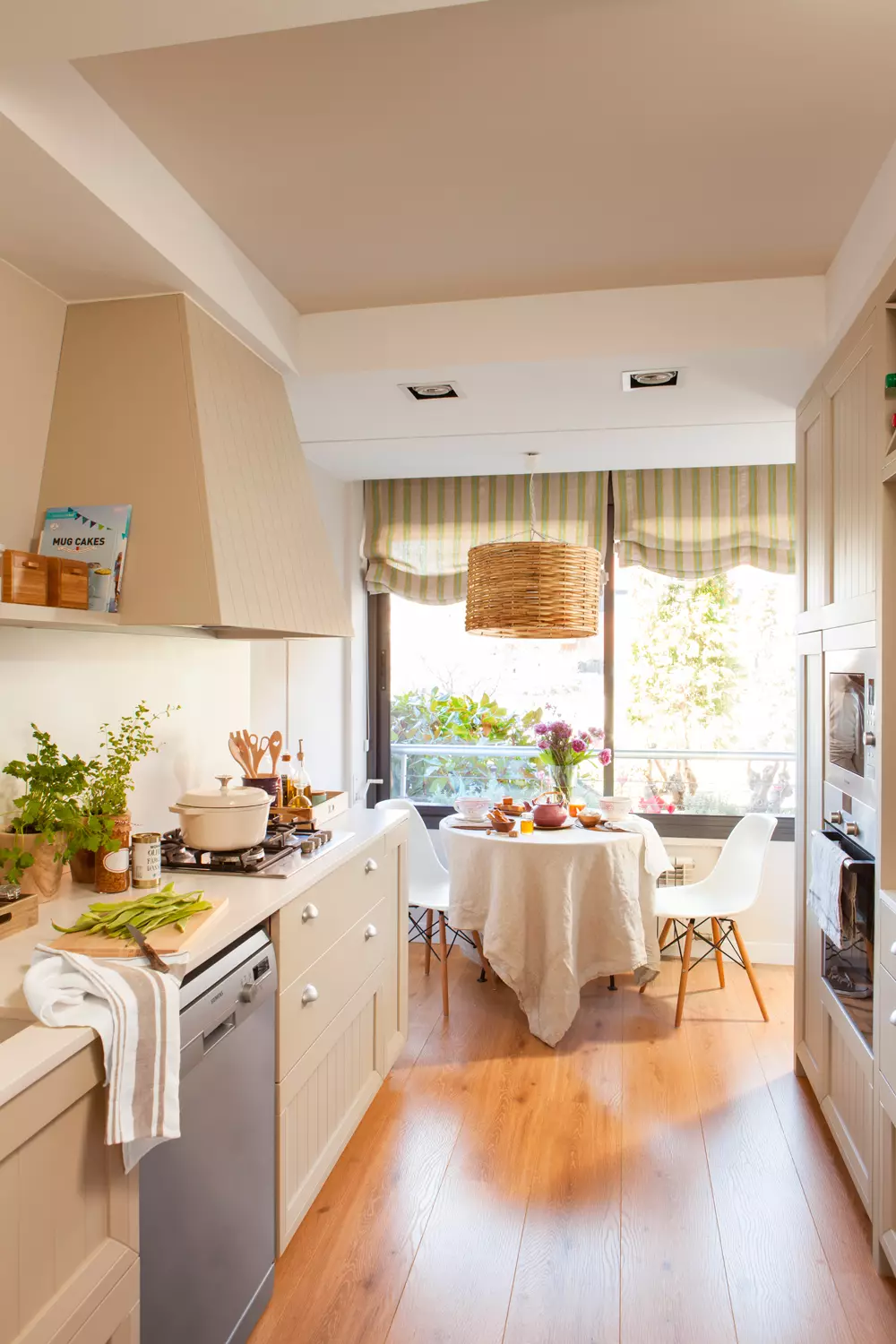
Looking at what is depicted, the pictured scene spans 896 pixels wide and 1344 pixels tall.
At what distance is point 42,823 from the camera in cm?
197

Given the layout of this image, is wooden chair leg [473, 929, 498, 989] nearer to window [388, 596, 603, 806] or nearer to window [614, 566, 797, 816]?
window [388, 596, 603, 806]

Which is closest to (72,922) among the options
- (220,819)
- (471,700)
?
(220,819)

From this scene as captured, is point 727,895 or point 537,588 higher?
point 537,588

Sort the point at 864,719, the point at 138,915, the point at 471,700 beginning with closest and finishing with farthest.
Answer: the point at 138,915 < the point at 864,719 < the point at 471,700

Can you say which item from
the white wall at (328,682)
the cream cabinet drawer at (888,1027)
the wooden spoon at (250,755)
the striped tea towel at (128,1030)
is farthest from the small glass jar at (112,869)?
the cream cabinet drawer at (888,1027)

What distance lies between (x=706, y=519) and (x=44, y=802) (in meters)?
3.32

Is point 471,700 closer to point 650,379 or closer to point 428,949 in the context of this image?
point 428,949

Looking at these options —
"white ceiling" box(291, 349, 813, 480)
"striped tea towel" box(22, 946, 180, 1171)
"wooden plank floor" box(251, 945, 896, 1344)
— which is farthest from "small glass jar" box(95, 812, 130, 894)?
"white ceiling" box(291, 349, 813, 480)

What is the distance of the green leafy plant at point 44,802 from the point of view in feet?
6.32

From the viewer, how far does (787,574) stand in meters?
4.26

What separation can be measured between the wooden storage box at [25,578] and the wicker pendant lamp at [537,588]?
1873mm

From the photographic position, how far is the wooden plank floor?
1.95m

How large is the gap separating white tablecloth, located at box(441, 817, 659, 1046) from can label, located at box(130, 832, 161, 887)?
1.61m

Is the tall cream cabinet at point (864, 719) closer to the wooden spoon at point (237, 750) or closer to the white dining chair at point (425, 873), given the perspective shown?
the white dining chair at point (425, 873)
